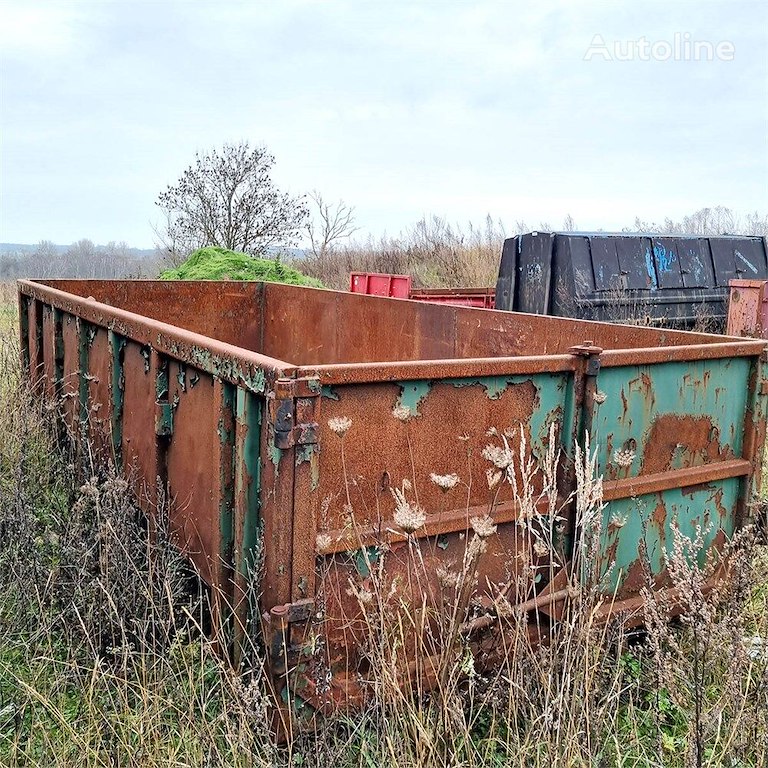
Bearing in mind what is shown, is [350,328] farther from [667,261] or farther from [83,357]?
[667,261]

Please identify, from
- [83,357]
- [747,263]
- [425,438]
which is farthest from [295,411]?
[747,263]

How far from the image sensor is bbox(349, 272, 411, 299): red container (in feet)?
32.7

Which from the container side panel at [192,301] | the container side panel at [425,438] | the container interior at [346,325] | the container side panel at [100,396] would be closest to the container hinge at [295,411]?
the container side panel at [425,438]

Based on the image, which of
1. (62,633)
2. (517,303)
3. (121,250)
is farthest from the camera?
(121,250)

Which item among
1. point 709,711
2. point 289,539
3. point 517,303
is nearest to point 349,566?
point 289,539

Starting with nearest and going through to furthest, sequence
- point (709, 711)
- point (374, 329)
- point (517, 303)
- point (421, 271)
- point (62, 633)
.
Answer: point (709, 711), point (62, 633), point (374, 329), point (517, 303), point (421, 271)

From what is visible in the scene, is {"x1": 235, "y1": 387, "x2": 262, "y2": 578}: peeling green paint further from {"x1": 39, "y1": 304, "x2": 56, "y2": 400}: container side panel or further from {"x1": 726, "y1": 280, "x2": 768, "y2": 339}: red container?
{"x1": 726, "y1": 280, "x2": 768, "y2": 339}: red container

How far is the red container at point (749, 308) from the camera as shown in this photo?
28.2 ft

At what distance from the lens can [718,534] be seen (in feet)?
11.7

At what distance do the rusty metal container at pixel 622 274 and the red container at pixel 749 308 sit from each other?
1211mm

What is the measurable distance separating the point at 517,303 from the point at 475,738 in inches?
329

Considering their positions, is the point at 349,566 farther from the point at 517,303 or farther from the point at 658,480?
the point at 517,303

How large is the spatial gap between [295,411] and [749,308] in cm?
787

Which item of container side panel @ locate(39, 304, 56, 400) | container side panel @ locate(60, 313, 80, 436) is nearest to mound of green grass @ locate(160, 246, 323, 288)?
container side panel @ locate(39, 304, 56, 400)
